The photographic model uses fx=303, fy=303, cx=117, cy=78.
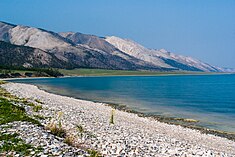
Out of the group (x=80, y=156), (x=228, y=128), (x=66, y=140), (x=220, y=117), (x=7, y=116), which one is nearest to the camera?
(x=80, y=156)

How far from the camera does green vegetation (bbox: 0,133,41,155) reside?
623 inches

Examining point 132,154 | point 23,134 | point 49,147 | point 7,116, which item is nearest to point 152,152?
point 132,154

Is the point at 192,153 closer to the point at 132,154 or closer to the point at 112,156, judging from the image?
the point at 132,154

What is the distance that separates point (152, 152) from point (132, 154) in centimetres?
215

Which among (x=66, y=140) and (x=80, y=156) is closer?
(x=80, y=156)

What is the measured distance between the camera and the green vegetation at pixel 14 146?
1584 cm

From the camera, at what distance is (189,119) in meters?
56.6

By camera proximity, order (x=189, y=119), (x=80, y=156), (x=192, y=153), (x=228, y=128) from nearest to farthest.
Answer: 1. (x=80, y=156)
2. (x=192, y=153)
3. (x=228, y=128)
4. (x=189, y=119)

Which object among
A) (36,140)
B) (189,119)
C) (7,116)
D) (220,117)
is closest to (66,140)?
(36,140)

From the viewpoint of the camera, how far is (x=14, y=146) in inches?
649

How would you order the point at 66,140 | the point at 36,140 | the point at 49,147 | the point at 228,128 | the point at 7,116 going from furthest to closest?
1. the point at 228,128
2. the point at 7,116
3. the point at 66,140
4. the point at 36,140
5. the point at 49,147

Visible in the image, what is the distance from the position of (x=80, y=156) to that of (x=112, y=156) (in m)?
2.49

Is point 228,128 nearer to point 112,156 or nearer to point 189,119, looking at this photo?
point 189,119

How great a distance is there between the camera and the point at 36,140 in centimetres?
1786
